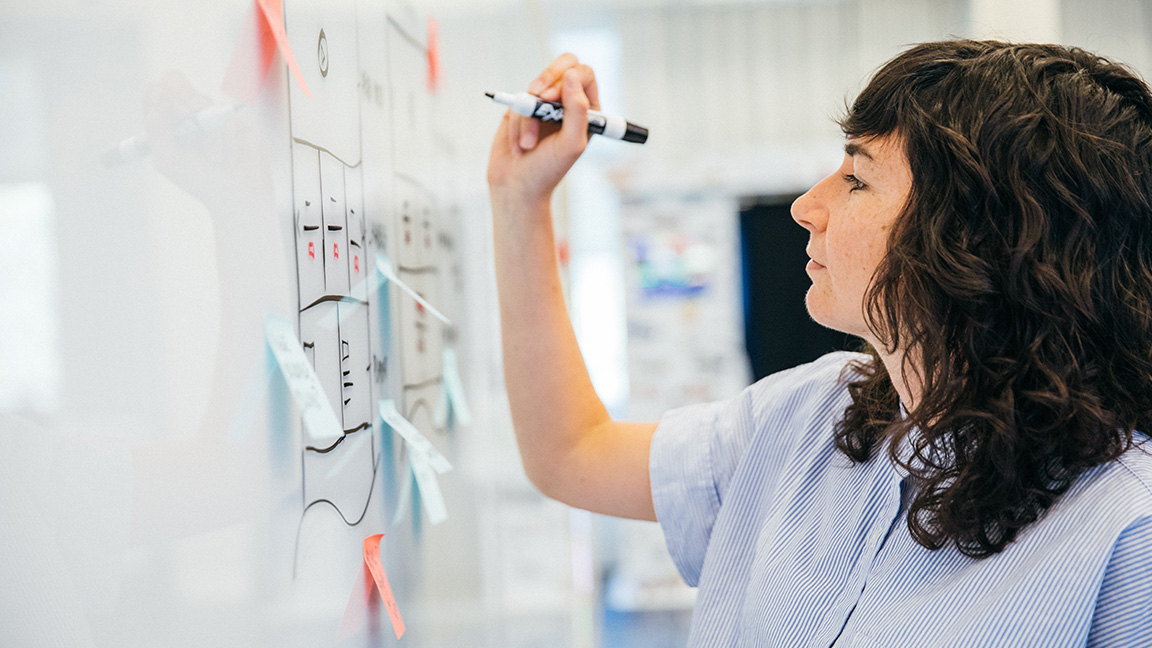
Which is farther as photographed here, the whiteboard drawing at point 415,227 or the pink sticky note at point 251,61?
the whiteboard drawing at point 415,227

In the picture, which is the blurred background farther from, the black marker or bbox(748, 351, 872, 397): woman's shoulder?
bbox(748, 351, 872, 397): woman's shoulder

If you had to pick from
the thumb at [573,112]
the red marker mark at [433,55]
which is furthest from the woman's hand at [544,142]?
the red marker mark at [433,55]

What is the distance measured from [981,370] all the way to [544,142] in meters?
0.44

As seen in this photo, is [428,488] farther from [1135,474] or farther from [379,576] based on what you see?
[1135,474]

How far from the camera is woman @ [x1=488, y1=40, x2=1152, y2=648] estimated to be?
21.7 inches

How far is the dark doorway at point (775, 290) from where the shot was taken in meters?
2.79

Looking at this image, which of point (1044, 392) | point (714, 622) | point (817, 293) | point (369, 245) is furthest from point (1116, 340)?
point (369, 245)

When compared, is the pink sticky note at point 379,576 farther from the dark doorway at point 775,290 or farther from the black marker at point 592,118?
the dark doorway at point 775,290

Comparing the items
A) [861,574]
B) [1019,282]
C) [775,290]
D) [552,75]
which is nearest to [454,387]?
[552,75]

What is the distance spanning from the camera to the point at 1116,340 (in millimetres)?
604

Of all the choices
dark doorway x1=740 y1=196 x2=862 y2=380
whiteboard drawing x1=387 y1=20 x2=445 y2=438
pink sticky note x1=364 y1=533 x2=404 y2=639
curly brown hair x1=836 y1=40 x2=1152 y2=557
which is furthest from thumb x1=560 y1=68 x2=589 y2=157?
dark doorway x1=740 y1=196 x2=862 y2=380

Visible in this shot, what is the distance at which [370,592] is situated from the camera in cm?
62

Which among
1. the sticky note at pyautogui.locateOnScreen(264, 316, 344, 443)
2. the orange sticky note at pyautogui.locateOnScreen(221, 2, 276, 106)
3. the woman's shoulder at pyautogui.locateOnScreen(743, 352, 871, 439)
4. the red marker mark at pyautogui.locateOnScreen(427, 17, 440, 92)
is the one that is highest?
the red marker mark at pyautogui.locateOnScreen(427, 17, 440, 92)

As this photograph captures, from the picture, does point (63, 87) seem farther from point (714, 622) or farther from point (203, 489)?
point (714, 622)
